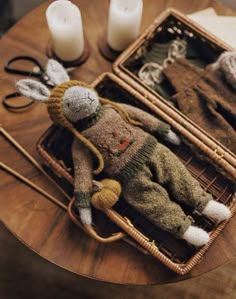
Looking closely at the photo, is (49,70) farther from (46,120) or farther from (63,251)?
(63,251)

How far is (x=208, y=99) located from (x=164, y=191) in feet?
0.80

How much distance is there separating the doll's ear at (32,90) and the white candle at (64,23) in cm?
16

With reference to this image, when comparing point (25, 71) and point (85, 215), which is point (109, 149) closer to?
point (85, 215)

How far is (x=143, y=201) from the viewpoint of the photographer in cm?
74

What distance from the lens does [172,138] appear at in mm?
803

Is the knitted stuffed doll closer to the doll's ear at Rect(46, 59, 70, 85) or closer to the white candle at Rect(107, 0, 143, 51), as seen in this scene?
the doll's ear at Rect(46, 59, 70, 85)

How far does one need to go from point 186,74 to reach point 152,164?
0.86 feet

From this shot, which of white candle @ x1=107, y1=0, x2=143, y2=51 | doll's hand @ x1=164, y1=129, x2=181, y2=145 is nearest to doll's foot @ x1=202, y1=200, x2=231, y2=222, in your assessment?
doll's hand @ x1=164, y1=129, x2=181, y2=145

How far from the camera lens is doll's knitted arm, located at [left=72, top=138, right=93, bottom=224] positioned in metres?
0.73

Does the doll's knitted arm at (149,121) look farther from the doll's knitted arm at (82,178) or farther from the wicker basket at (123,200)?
the doll's knitted arm at (82,178)

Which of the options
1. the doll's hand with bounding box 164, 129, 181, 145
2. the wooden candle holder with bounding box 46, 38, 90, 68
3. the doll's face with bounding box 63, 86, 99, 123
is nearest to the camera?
the doll's face with bounding box 63, 86, 99, 123

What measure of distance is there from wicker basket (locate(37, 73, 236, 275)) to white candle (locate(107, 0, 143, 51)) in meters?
0.12

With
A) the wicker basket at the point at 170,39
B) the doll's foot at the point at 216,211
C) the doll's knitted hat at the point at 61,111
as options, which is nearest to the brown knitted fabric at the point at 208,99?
the wicker basket at the point at 170,39

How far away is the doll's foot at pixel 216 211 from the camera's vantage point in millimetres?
732
